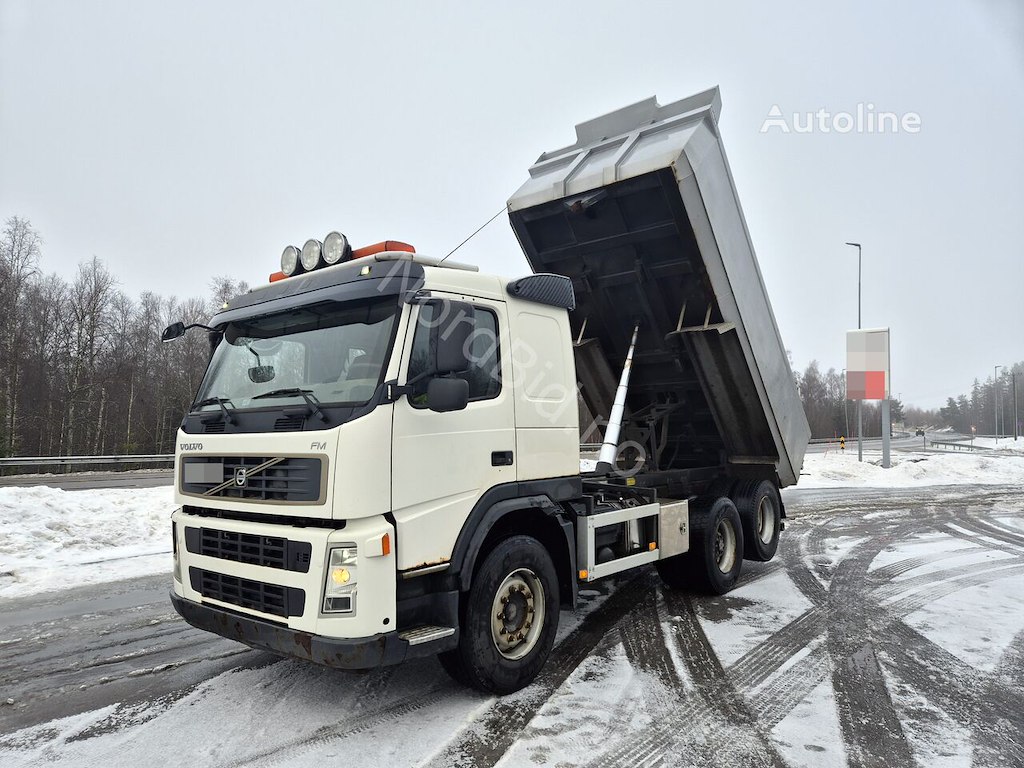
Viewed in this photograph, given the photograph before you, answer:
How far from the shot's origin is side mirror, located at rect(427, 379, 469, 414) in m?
3.60

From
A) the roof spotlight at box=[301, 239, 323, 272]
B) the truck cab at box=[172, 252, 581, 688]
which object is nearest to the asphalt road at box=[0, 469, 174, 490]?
the truck cab at box=[172, 252, 581, 688]

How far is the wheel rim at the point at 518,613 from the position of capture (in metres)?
4.14

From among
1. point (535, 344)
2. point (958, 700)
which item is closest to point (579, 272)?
point (535, 344)

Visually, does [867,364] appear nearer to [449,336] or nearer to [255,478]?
[449,336]

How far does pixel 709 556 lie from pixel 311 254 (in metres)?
4.80

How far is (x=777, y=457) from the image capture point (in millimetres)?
7328

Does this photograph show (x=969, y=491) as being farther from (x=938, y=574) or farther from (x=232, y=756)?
(x=232, y=756)

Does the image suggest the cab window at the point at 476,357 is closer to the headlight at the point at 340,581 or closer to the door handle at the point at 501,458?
the door handle at the point at 501,458

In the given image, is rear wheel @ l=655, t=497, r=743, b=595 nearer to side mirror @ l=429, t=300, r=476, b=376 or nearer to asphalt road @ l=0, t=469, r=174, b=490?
side mirror @ l=429, t=300, r=476, b=376

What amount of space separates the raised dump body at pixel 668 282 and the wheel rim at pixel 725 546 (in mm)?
624

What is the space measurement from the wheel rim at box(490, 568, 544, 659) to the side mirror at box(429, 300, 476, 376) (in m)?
1.47

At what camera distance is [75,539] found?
848cm

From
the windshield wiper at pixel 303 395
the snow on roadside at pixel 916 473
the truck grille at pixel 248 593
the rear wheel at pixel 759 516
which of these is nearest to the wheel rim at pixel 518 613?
the truck grille at pixel 248 593

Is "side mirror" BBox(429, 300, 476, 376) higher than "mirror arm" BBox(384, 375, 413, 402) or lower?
higher
